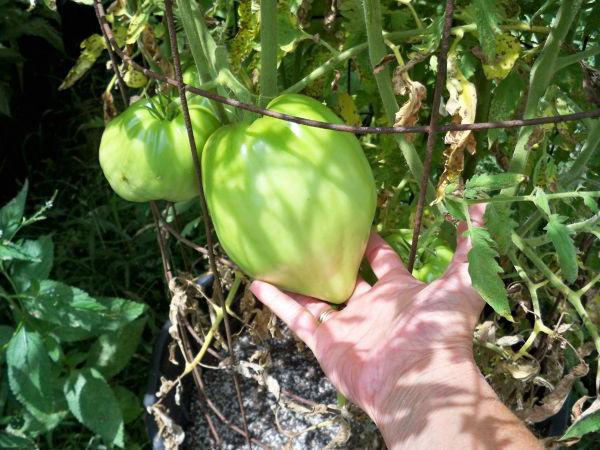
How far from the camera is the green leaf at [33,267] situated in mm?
1277

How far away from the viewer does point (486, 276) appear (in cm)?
60

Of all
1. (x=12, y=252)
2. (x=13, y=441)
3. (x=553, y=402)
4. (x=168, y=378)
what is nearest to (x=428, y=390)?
(x=553, y=402)

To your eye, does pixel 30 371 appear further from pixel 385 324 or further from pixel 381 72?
pixel 381 72

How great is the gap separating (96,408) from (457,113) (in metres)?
0.93

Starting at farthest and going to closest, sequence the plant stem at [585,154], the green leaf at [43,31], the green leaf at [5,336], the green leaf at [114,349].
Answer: the green leaf at [43,31]
the green leaf at [114,349]
the green leaf at [5,336]
the plant stem at [585,154]

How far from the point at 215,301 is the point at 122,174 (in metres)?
0.29

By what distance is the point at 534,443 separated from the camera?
658 millimetres

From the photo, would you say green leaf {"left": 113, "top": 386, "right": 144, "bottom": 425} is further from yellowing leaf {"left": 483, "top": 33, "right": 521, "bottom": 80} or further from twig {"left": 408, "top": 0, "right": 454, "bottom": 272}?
yellowing leaf {"left": 483, "top": 33, "right": 521, "bottom": 80}

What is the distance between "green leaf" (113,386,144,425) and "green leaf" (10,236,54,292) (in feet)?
1.14

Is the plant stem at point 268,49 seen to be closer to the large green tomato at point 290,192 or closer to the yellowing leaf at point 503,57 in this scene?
the large green tomato at point 290,192

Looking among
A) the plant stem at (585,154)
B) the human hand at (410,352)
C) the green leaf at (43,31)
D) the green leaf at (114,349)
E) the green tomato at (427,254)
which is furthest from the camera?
the green leaf at (43,31)

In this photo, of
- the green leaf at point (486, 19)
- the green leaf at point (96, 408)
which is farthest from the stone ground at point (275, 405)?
the green leaf at point (486, 19)

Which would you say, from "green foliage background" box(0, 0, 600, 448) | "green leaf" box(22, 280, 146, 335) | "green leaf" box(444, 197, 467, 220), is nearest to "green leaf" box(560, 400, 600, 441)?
"green foliage background" box(0, 0, 600, 448)

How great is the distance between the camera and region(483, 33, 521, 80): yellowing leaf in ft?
2.51
